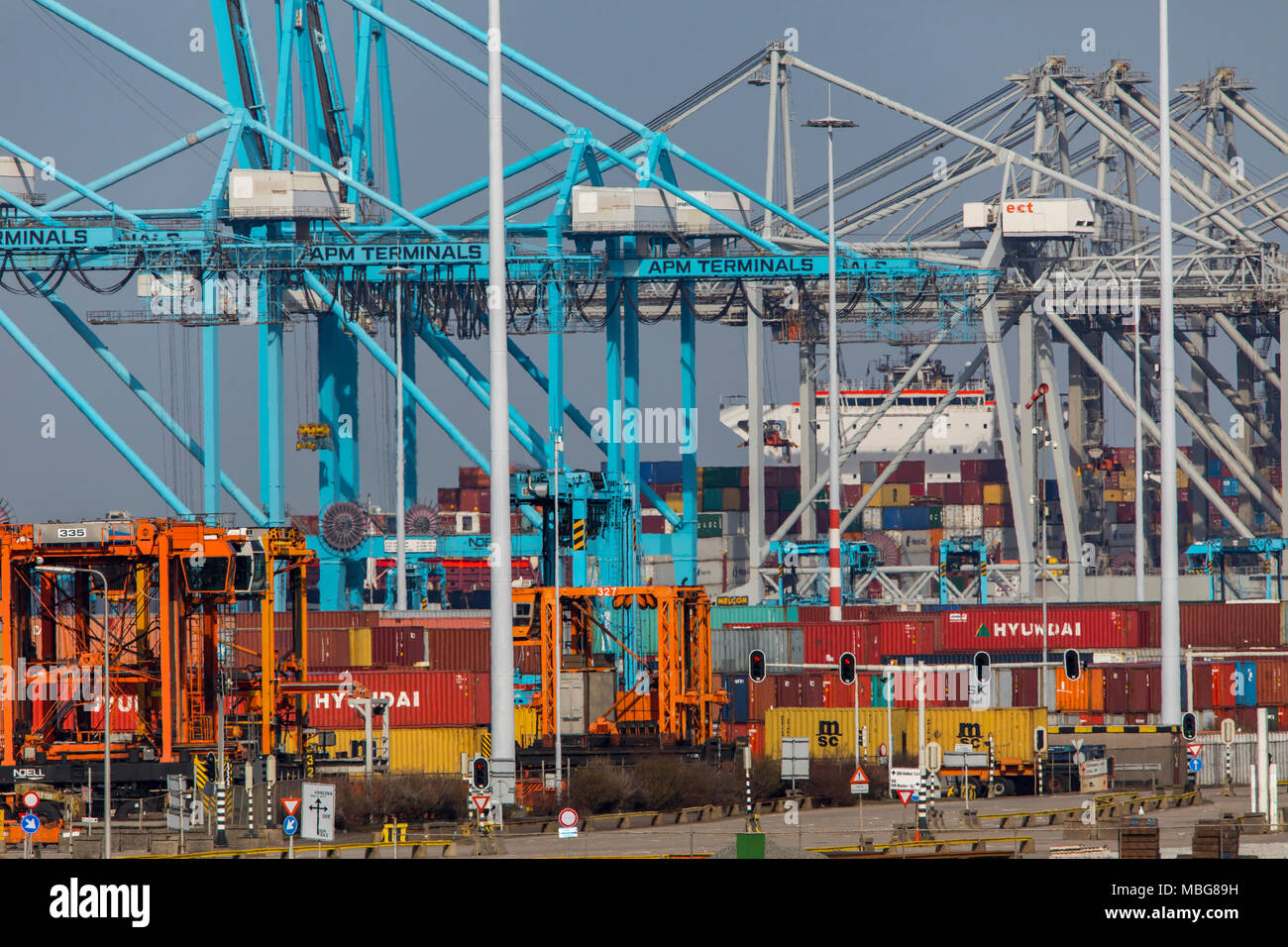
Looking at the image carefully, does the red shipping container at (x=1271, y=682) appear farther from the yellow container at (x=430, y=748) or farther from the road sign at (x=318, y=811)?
the road sign at (x=318, y=811)

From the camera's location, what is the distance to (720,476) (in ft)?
402

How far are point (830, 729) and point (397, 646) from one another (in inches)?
699

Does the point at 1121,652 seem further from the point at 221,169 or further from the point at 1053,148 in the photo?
the point at 1053,148

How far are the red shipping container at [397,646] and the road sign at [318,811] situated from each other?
3075cm

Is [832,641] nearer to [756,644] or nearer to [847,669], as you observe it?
[756,644]

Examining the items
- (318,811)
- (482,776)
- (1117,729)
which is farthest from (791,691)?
(318,811)

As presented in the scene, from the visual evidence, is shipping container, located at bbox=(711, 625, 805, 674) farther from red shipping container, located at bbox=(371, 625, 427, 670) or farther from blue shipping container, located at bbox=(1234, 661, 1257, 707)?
blue shipping container, located at bbox=(1234, 661, 1257, 707)

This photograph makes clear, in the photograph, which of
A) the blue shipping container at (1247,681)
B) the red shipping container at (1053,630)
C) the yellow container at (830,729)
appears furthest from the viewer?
the red shipping container at (1053,630)

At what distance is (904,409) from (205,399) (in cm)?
7481

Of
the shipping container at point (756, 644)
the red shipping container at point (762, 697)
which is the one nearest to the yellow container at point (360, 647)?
the shipping container at point (756, 644)

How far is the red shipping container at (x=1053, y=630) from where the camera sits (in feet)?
203

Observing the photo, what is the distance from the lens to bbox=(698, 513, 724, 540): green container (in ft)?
395

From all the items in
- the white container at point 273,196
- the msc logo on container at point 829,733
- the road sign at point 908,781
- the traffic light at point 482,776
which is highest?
the white container at point 273,196

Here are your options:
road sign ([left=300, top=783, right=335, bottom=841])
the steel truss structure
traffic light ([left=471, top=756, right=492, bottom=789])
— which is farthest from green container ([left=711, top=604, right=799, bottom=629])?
road sign ([left=300, top=783, right=335, bottom=841])
